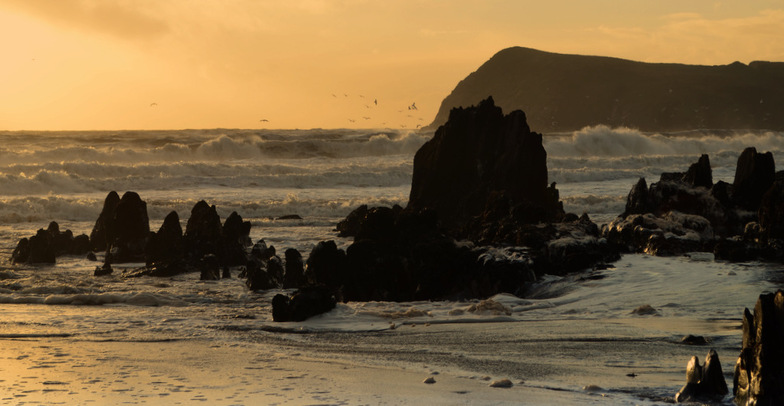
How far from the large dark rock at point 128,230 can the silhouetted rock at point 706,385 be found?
1837cm

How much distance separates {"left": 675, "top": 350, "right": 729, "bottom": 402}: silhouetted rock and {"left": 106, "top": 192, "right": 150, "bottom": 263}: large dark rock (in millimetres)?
18366

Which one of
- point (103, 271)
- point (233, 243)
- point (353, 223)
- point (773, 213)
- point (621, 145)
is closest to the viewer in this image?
point (773, 213)

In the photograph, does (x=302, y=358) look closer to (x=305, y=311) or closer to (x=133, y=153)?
(x=305, y=311)

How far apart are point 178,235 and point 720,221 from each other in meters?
13.0

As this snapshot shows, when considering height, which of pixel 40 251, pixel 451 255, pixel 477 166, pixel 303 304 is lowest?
pixel 303 304

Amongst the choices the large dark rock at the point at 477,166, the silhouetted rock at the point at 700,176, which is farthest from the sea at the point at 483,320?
the silhouetted rock at the point at 700,176

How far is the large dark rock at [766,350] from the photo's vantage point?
8.57m

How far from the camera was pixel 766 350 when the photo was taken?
865 cm

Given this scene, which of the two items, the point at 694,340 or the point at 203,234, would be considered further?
the point at 203,234

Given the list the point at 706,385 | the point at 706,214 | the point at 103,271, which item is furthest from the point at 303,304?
the point at 706,214

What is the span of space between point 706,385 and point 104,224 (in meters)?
21.7

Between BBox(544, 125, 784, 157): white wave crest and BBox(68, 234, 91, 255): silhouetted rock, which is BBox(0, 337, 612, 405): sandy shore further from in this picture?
BBox(544, 125, 784, 157): white wave crest

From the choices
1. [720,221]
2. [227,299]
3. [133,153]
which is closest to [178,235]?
[227,299]

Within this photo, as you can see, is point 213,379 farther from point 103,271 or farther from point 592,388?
point 103,271
